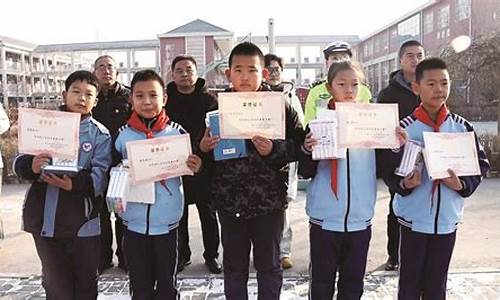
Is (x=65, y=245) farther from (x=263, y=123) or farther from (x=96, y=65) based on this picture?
(x=96, y=65)

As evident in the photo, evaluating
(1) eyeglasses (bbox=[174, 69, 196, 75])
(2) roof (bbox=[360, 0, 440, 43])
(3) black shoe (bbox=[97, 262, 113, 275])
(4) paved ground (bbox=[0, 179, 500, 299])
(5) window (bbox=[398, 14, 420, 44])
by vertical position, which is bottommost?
(4) paved ground (bbox=[0, 179, 500, 299])

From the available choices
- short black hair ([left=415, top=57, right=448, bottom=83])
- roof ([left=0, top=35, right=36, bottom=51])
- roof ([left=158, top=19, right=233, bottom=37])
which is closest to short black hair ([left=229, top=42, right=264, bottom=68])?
short black hair ([left=415, top=57, right=448, bottom=83])

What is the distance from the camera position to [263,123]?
9.31 feet

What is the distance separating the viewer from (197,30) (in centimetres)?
3353

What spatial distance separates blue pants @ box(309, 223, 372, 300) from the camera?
300 centimetres

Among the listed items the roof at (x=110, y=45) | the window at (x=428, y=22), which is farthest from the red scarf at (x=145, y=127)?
the roof at (x=110, y=45)

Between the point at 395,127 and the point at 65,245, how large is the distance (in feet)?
6.84

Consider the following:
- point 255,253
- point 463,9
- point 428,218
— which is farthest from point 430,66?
point 463,9

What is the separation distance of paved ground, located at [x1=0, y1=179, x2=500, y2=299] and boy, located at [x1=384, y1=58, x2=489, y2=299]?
33.4 inches

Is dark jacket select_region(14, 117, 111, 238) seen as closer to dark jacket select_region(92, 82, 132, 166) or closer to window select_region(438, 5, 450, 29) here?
dark jacket select_region(92, 82, 132, 166)

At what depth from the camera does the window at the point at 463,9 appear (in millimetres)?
30000

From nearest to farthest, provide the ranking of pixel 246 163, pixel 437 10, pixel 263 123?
pixel 263 123
pixel 246 163
pixel 437 10

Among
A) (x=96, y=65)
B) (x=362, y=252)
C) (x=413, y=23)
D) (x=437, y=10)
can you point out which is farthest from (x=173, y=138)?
(x=413, y=23)

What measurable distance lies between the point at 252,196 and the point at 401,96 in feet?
5.95
